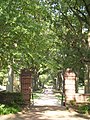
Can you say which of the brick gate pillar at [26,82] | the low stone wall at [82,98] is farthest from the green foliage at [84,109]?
the brick gate pillar at [26,82]

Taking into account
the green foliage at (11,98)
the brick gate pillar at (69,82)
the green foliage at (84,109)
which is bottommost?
the green foliage at (84,109)

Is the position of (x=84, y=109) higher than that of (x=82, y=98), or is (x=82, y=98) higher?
(x=82, y=98)

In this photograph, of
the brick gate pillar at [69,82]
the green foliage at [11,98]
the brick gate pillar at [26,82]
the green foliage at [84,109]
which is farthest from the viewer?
the brick gate pillar at [26,82]

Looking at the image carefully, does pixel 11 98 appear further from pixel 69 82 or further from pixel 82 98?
pixel 82 98

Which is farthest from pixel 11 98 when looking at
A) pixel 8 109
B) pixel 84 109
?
pixel 84 109

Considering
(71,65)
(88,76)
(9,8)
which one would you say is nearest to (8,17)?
(9,8)

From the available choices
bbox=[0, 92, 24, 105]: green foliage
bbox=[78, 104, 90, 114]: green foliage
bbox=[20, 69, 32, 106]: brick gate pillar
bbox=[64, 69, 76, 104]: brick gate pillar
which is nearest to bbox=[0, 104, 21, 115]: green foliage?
bbox=[0, 92, 24, 105]: green foliage

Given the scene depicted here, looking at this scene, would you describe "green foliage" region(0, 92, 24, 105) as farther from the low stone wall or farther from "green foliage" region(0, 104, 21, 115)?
the low stone wall

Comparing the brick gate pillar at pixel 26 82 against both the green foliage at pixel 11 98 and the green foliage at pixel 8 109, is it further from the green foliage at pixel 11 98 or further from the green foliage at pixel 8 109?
the green foliage at pixel 8 109

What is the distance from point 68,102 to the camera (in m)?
22.2

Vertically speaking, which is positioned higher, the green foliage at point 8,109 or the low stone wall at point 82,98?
the low stone wall at point 82,98

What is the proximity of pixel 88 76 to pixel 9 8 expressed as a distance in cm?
1162

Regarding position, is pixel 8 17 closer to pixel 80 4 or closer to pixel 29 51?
pixel 29 51

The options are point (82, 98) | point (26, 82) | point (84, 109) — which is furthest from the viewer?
point (26, 82)
